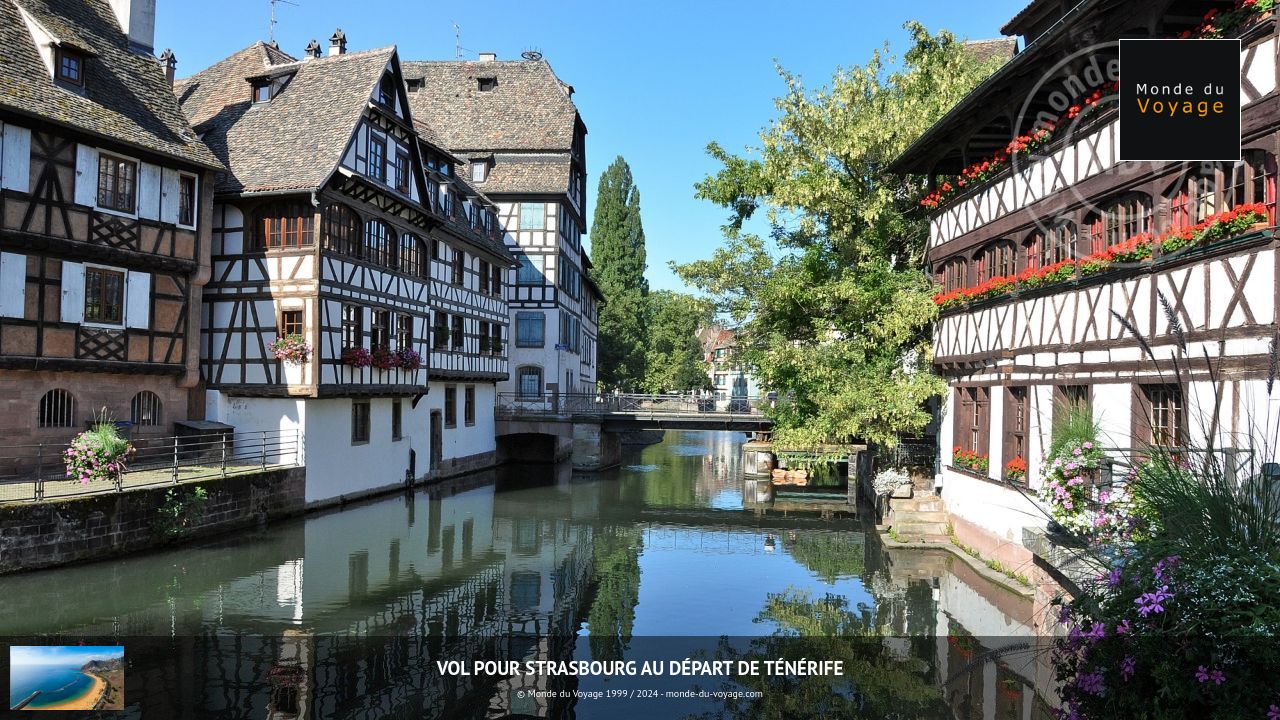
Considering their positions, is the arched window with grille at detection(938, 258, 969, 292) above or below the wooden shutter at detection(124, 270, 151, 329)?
above

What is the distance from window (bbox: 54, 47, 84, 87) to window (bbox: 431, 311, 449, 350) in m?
13.0

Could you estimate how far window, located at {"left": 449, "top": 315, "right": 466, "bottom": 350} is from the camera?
101 ft

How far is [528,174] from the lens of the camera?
3881cm

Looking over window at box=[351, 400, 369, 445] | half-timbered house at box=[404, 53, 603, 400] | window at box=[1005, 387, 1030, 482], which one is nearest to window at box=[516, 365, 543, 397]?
half-timbered house at box=[404, 53, 603, 400]

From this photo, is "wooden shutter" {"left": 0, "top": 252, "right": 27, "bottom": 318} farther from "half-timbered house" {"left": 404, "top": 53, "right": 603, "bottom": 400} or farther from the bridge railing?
"half-timbered house" {"left": 404, "top": 53, "right": 603, "bottom": 400}

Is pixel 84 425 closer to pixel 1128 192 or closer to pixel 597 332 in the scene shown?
pixel 1128 192

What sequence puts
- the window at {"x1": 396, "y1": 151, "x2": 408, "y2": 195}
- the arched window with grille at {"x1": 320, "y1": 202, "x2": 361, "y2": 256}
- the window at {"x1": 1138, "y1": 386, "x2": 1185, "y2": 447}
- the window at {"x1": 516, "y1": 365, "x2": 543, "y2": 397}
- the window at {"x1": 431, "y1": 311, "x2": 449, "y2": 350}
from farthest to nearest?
the window at {"x1": 516, "y1": 365, "x2": 543, "y2": 397}
the window at {"x1": 431, "y1": 311, "x2": 449, "y2": 350}
the window at {"x1": 396, "y1": 151, "x2": 408, "y2": 195}
the arched window with grille at {"x1": 320, "y1": 202, "x2": 361, "y2": 256}
the window at {"x1": 1138, "y1": 386, "x2": 1185, "y2": 447}

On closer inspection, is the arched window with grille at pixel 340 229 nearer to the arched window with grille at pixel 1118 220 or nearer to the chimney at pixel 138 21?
the chimney at pixel 138 21

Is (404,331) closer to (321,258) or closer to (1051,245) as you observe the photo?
(321,258)

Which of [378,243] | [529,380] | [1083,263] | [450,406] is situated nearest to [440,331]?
[450,406]

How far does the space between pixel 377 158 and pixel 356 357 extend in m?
5.41

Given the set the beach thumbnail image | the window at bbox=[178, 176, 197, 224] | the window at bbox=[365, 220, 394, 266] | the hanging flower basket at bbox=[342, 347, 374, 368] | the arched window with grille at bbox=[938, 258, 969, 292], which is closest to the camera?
the beach thumbnail image

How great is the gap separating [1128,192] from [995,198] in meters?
4.47

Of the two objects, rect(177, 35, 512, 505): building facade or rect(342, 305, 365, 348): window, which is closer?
rect(177, 35, 512, 505): building facade
